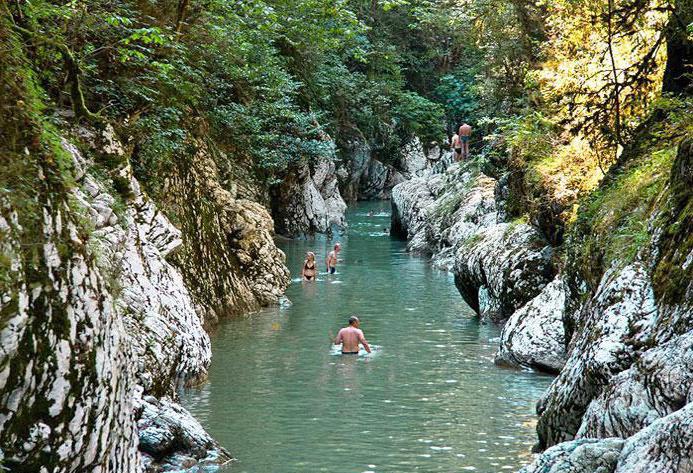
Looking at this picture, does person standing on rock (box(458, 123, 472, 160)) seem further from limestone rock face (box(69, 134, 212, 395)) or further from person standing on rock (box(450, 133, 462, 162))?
limestone rock face (box(69, 134, 212, 395))

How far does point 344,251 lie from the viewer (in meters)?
35.7

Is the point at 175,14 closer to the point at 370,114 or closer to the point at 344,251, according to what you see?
the point at 344,251

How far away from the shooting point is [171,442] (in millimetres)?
10281

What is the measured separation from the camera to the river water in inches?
441


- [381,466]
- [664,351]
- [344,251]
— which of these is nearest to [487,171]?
[344,251]

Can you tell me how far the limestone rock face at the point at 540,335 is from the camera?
50.0ft

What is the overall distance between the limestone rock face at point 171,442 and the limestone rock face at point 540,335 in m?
6.54

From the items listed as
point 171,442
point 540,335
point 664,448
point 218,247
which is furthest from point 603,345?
point 218,247

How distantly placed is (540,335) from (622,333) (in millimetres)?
6620

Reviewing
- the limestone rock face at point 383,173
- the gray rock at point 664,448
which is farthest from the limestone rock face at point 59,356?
the limestone rock face at point 383,173

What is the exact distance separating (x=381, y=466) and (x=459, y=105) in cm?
5023

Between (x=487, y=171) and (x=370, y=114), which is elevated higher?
(x=370, y=114)

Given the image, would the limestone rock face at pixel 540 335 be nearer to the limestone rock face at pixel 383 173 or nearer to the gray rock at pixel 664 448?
the gray rock at pixel 664 448

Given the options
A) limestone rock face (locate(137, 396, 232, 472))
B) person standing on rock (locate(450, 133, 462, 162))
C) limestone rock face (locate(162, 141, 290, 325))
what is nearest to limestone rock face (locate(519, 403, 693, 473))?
limestone rock face (locate(137, 396, 232, 472))
